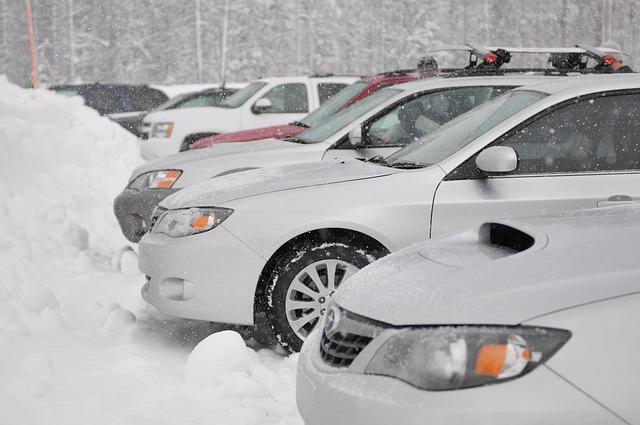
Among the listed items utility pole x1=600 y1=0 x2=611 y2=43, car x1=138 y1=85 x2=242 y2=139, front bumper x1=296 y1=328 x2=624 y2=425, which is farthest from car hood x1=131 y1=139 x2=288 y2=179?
utility pole x1=600 y1=0 x2=611 y2=43

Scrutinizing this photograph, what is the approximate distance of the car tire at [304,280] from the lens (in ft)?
17.4

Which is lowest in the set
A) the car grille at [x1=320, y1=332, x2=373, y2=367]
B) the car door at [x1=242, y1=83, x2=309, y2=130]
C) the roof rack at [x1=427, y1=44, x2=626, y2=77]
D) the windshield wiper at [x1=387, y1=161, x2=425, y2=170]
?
the car door at [x1=242, y1=83, x2=309, y2=130]

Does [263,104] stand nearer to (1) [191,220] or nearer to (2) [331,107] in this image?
(2) [331,107]

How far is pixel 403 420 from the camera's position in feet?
8.23

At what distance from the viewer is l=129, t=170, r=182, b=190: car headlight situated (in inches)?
319

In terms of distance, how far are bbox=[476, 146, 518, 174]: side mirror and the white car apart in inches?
403

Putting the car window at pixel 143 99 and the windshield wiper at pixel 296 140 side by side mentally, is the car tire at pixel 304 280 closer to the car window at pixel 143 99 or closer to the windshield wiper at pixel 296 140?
the windshield wiper at pixel 296 140

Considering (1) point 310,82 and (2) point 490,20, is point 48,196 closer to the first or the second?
(1) point 310,82

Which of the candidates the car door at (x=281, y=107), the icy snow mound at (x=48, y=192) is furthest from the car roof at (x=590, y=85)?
the car door at (x=281, y=107)

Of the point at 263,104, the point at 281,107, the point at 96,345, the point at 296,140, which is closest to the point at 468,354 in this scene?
the point at 96,345

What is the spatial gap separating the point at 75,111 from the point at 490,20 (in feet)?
188

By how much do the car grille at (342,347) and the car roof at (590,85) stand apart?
9.46 feet

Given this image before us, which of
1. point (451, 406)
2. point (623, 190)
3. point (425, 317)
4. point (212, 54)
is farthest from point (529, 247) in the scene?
point (212, 54)

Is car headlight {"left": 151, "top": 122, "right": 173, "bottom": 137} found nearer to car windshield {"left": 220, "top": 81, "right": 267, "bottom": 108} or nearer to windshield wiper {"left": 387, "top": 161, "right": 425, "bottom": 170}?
car windshield {"left": 220, "top": 81, "right": 267, "bottom": 108}
